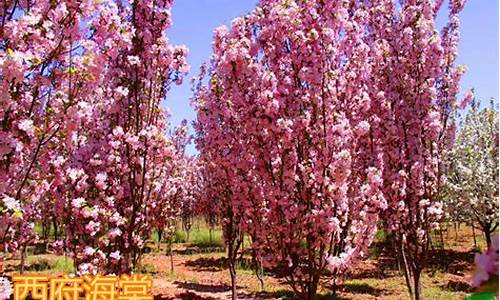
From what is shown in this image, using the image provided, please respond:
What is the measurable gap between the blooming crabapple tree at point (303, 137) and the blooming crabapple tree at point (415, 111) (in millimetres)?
2095

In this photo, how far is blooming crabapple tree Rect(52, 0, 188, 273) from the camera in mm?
7504

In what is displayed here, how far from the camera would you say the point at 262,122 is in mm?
6152

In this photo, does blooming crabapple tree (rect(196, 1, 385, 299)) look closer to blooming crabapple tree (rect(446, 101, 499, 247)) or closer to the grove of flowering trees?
the grove of flowering trees

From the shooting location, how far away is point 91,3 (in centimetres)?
547

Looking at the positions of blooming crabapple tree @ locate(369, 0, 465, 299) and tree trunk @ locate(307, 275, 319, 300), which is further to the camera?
blooming crabapple tree @ locate(369, 0, 465, 299)

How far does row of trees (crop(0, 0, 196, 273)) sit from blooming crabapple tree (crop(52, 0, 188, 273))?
16mm

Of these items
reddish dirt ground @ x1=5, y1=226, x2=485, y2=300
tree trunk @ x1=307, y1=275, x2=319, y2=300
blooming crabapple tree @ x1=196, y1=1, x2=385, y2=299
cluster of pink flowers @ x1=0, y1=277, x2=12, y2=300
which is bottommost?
reddish dirt ground @ x1=5, y1=226, x2=485, y2=300

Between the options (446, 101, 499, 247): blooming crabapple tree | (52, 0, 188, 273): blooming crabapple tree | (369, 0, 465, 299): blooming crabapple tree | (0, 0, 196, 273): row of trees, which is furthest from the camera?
(446, 101, 499, 247): blooming crabapple tree

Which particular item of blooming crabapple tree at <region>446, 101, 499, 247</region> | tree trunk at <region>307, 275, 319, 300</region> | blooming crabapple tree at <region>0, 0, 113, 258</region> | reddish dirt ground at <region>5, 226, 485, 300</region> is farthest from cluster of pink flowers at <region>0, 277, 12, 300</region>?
blooming crabapple tree at <region>446, 101, 499, 247</region>

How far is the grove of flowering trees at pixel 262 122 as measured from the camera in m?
5.44

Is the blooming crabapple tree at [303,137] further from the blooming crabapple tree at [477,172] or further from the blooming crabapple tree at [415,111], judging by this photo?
the blooming crabapple tree at [477,172]

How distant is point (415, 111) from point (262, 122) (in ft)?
13.1

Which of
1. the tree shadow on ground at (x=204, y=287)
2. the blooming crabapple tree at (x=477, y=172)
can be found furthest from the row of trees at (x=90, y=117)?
the blooming crabapple tree at (x=477, y=172)

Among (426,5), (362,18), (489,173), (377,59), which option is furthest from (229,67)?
(489,173)
